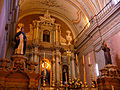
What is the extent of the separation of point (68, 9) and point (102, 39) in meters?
5.45

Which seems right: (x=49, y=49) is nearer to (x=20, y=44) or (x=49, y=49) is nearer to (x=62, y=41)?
(x=62, y=41)

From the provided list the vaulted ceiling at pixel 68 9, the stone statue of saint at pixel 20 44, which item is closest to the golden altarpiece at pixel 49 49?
the vaulted ceiling at pixel 68 9

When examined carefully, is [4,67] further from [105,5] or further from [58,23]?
[58,23]

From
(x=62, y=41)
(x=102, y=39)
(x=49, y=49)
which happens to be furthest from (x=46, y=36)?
(x=102, y=39)

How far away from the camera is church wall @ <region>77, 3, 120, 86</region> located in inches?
346

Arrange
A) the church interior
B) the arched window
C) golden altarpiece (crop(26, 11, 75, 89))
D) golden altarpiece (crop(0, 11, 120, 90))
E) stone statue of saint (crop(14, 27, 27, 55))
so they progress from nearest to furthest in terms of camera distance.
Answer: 1. golden altarpiece (crop(0, 11, 120, 90))
2. the church interior
3. stone statue of saint (crop(14, 27, 27, 55))
4. golden altarpiece (crop(26, 11, 75, 89))
5. the arched window

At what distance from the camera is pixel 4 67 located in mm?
4938

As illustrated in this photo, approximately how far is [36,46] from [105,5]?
20.7 ft

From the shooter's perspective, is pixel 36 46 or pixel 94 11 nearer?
pixel 94 11

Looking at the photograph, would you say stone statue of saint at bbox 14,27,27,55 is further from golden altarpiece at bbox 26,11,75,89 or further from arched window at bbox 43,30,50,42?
arched window at bbox 43,30,50,42

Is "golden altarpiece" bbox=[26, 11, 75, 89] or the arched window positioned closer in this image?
"golden altarpiece" bbox=[26, 11, 75, 89]

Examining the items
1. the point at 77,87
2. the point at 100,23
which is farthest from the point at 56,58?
the point at 77,87

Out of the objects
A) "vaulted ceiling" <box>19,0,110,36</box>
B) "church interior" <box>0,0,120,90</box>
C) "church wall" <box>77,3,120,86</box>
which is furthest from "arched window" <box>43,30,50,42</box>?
"church wall" <box>77,3,120,86</box>

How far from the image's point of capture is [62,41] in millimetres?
14469
